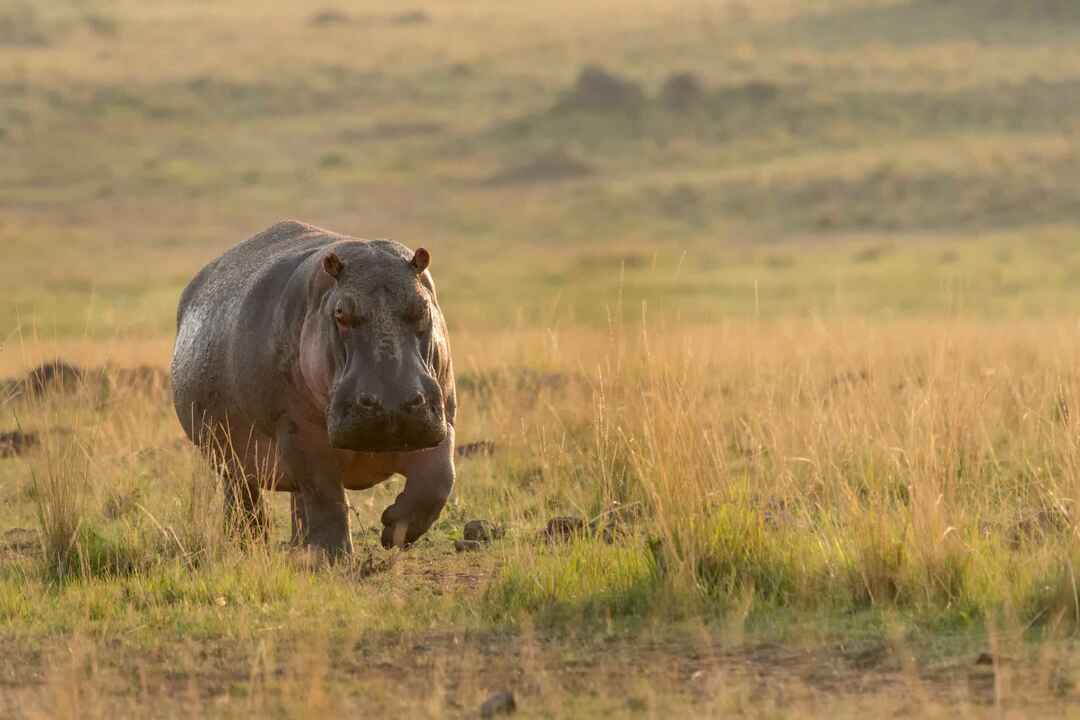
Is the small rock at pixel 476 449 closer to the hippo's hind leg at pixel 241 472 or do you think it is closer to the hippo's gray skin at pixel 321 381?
the hippo's gray skin at pixel 321 381

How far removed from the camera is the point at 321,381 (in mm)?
7238

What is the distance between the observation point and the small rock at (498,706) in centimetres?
523

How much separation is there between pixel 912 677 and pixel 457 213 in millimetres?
36799

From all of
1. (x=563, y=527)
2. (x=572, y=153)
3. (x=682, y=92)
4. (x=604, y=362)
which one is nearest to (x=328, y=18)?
(x=682, y=92)

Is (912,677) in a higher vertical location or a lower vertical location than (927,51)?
lower

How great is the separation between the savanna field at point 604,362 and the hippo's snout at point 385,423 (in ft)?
1.97

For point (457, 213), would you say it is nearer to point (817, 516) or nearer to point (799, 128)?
point (799, 128)

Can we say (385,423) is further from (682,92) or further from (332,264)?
(682,92)

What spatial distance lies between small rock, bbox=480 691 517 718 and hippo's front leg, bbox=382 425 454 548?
6.48 feet

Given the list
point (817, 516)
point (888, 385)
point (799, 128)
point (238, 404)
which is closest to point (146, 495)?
point (238, 404)

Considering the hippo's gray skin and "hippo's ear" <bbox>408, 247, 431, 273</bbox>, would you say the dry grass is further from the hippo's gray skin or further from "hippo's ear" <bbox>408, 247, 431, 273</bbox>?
"hippo's ear" <bbox>408, 247, 431, 273</bbox>

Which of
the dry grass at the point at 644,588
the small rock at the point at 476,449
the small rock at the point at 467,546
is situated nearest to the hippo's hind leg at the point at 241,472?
the dry grass at the point at 644,588

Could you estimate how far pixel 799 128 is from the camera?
50875 mm

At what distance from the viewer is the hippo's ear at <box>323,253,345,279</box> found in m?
7.01
